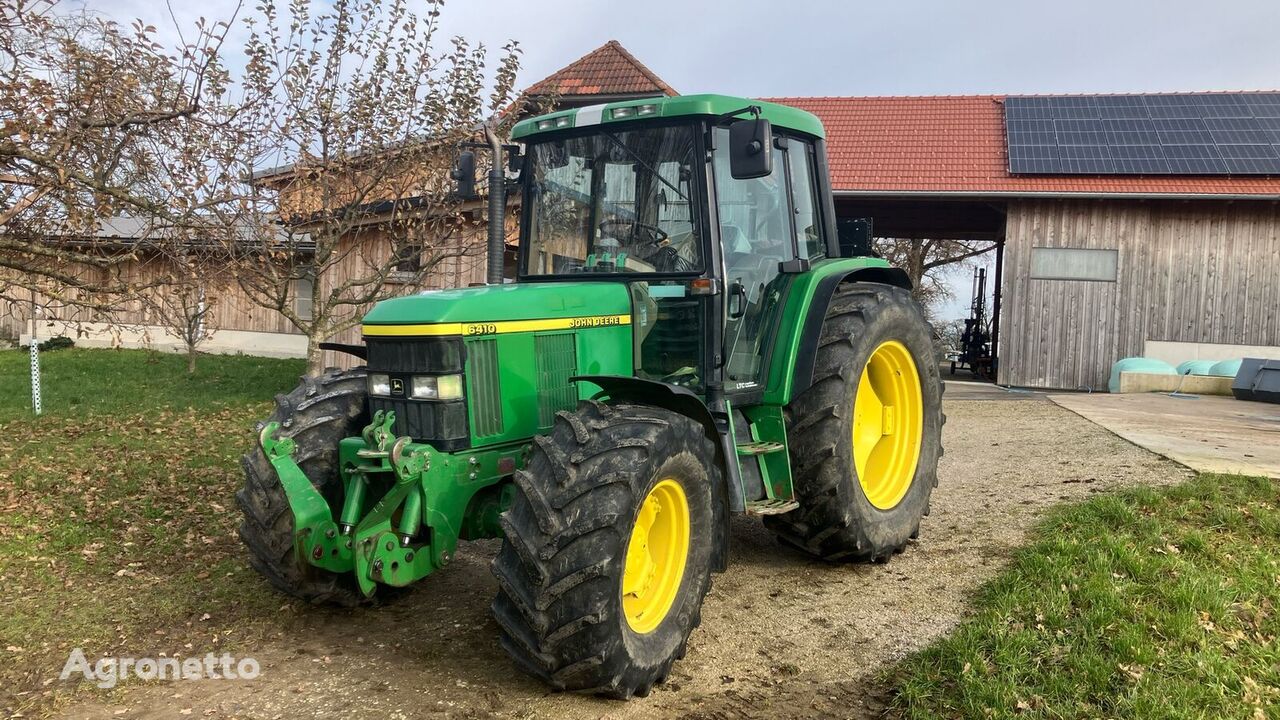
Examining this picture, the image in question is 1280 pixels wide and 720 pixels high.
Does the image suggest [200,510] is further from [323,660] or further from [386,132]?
[386,132]

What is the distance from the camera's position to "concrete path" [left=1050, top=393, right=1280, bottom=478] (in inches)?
263

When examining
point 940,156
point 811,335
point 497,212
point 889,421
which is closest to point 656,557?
point 811,335

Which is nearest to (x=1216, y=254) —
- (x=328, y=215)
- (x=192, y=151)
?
(x=328, y=215)

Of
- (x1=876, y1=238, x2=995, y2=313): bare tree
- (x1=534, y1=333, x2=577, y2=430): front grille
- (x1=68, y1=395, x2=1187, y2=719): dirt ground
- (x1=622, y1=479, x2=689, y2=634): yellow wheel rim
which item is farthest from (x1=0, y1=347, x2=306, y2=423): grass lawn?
(x1=876, y1=238, x2=995, y2=313): bare tree

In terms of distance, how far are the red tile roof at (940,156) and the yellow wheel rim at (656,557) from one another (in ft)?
41.6

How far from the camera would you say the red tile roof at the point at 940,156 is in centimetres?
1437

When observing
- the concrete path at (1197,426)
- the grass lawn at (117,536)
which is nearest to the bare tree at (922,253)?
the concrete path at (1197,426)

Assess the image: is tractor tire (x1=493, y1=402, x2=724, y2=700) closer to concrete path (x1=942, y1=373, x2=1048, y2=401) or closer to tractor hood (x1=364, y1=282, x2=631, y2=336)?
tractor hood (x1=364, y1=282, x2=631, y2=336)

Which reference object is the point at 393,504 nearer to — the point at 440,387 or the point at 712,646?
the point at 440,387

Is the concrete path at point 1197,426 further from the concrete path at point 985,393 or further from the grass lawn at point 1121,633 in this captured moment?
the grass lawn at point 1121,633

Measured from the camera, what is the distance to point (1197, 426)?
8.90 m

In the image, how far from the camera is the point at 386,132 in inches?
387

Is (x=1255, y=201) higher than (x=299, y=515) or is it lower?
higher

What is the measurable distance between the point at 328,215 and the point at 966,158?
11312 millimetres
